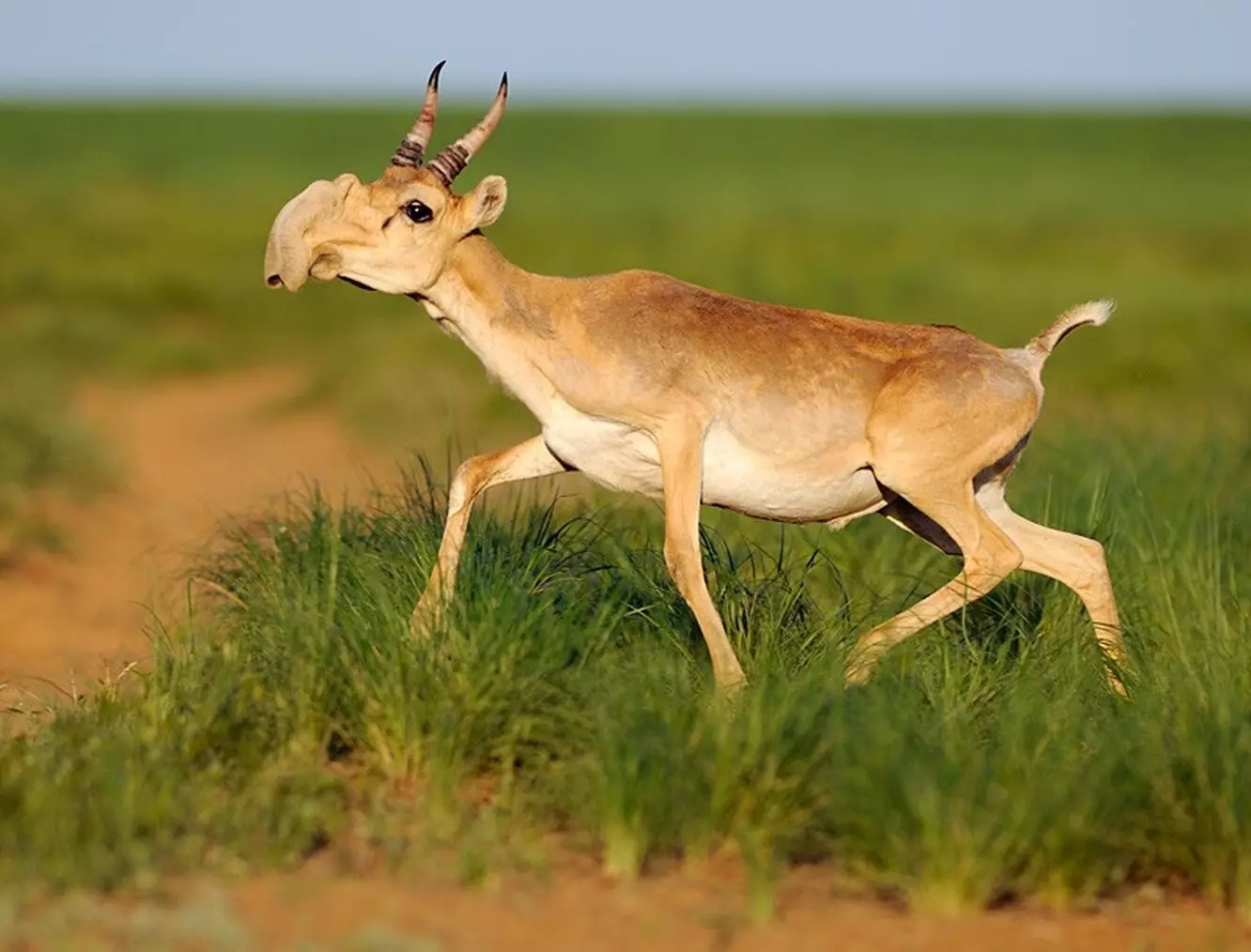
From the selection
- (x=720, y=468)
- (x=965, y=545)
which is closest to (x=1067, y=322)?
(x=965, y=545)

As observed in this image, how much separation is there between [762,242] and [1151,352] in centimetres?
1359

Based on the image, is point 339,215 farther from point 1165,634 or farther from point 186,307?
point 186,307

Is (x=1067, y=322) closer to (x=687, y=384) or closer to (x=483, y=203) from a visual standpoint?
(x=687, y=384)

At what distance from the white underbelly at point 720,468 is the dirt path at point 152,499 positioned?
56.8 inches

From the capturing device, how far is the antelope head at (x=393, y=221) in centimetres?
730

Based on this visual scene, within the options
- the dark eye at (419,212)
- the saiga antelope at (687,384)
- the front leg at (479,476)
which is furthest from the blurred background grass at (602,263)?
the dark eye at (419,212)

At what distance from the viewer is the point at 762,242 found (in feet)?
113

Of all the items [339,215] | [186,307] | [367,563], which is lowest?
[367,563]

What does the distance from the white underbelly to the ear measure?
76 cm

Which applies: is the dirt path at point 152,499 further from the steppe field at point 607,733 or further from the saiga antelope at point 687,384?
the saiga antelope at point 687,384

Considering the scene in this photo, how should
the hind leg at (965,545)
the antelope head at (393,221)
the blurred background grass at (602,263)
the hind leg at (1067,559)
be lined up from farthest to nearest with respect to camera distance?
the blurred background grass at (602,263) < the hind leg at (1067,559) < the hind leg at (965,545) < the antelope head at (393,221)

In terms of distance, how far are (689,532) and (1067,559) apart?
68.4 inches

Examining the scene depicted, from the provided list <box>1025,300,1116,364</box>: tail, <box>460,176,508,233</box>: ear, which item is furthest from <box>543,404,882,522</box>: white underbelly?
<box>1025,300,1116,364</box>: tail

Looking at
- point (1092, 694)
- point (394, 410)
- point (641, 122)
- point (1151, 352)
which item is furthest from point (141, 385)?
point (641, 122)
